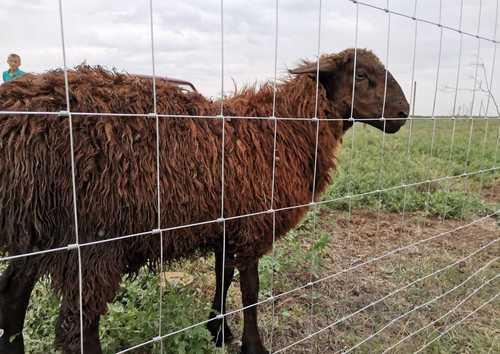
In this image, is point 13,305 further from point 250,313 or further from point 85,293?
point 250,313

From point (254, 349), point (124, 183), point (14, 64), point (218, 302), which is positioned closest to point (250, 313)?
point (254, 349)

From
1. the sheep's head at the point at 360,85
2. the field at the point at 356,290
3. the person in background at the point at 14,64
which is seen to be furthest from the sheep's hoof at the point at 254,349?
the person in background at the point at 14,64

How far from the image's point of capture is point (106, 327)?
103 inches

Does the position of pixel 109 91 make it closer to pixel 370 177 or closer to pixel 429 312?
pixel 429 312

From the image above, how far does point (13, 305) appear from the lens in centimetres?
234

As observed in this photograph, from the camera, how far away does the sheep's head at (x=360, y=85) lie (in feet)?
9.81

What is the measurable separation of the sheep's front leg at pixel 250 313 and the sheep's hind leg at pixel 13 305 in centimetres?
128

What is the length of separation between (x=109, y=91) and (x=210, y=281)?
2.17m

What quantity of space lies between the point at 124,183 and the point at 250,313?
1324 millimetres

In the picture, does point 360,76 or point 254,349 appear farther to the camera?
point 360,76

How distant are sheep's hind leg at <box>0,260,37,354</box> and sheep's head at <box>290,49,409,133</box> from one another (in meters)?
2.20

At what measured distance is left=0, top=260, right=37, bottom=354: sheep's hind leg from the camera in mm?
2318

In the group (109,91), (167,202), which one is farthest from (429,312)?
(109,91)

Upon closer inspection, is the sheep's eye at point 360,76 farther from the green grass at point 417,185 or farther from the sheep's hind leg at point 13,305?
the sheep's hind leg at point 13,305
